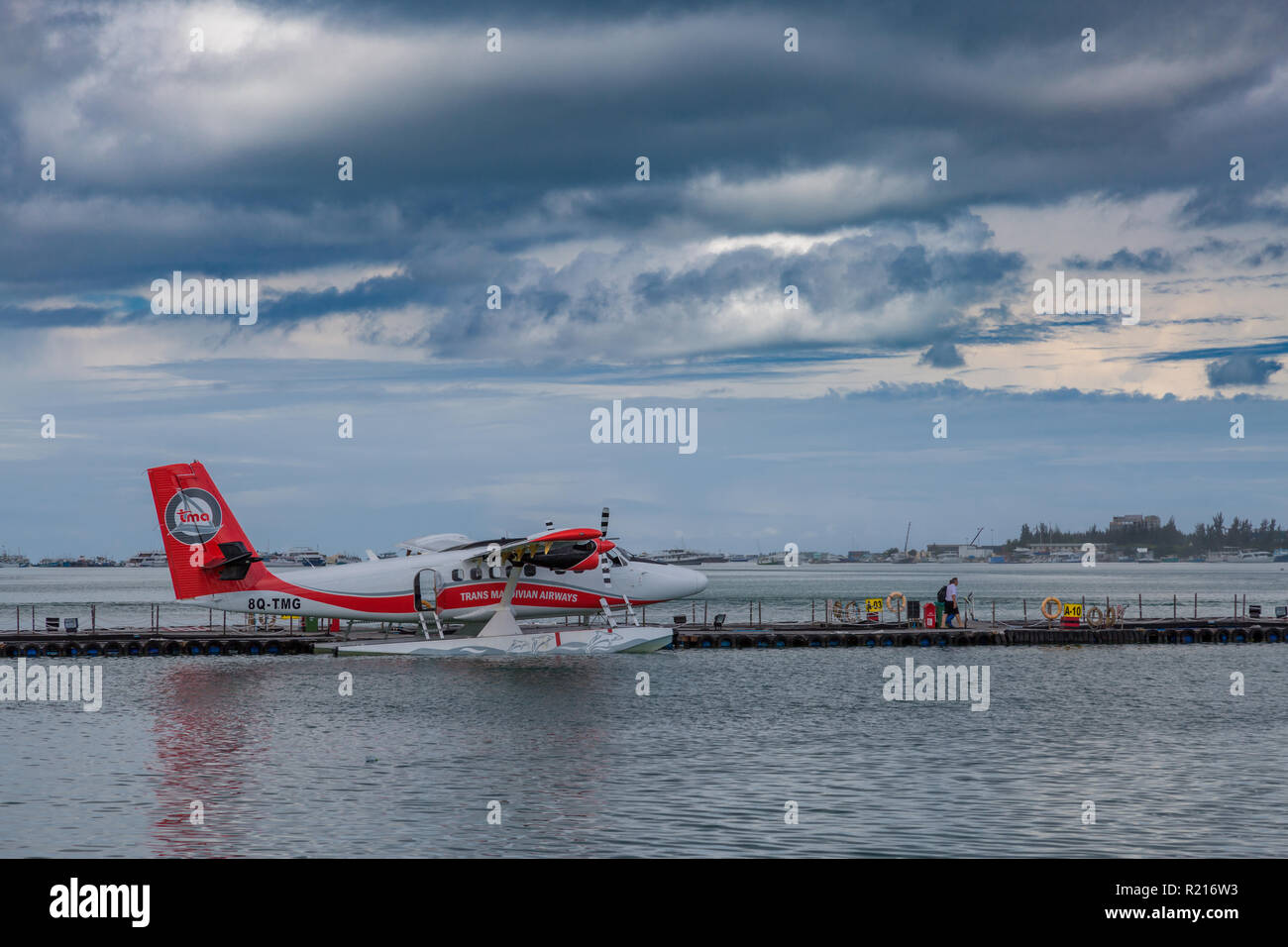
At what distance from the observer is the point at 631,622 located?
5328 centimetres

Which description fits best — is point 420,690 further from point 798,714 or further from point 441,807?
point 441,807

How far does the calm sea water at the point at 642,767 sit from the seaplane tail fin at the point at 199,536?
4.74 m

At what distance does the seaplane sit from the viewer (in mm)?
49312

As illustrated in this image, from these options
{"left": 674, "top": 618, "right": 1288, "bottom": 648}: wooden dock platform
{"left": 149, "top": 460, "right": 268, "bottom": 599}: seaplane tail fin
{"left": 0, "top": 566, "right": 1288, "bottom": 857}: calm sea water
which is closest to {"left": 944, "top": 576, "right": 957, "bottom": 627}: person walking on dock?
{"left": 674, "top": 618, "right": 1288, "bottom": 648}: wooden dock platform

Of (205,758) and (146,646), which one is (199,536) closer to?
(146,646)

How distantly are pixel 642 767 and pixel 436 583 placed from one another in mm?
23722

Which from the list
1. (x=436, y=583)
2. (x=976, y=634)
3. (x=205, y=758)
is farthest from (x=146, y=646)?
(x=976, y=634)

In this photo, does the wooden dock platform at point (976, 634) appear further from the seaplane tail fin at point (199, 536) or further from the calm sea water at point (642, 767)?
the seaplane tail fin at point (199, 536)

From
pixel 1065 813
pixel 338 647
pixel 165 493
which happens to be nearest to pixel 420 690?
pixel 338 647

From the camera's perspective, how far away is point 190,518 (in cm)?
5150
